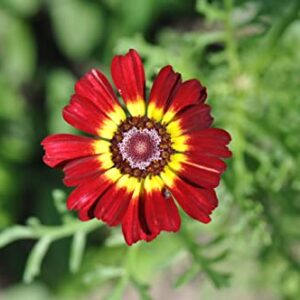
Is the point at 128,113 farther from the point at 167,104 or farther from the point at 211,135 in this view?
the point at 211,135

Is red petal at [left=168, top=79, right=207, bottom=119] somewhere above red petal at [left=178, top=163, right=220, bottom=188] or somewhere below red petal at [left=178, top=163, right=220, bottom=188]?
above

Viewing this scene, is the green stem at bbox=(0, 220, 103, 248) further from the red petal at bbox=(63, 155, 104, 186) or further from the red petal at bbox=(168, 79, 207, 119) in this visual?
the red petal at bbox=(168, 79, 207, 119)

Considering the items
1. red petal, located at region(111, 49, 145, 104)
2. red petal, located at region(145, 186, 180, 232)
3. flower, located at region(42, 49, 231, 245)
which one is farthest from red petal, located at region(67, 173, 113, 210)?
red petal, located at region(111, 49, 145, 104)

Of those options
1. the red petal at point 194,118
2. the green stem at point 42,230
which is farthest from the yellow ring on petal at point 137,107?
the green stem at point 42,230

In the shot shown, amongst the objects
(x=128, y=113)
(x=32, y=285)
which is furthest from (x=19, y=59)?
(x=128, y=113)

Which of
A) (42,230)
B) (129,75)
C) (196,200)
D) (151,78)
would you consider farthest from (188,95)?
(42,230)

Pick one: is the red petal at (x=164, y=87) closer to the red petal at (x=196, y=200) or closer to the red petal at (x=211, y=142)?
the red petal at (x=211, y=142)

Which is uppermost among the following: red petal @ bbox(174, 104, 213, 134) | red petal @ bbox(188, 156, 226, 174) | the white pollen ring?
red petal @ bbox(174, 104, 213, 134)
